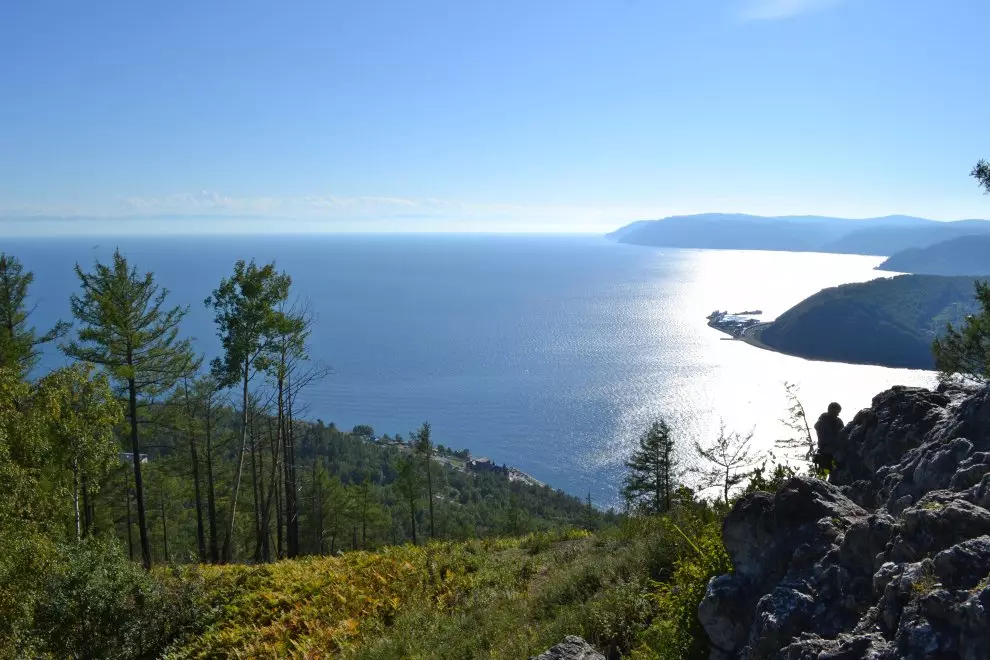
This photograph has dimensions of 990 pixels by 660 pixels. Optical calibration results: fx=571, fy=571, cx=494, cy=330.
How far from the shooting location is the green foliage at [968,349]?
16531 mm

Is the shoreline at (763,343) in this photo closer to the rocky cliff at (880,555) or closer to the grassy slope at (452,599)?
the grassy slope at (452,599)

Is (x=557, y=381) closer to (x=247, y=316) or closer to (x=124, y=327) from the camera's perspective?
(x=247, y=316)

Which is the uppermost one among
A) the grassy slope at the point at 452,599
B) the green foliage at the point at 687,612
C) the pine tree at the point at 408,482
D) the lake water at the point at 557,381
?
the green foliage at the point at 687,612

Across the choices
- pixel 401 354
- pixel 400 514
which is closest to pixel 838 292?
pixel 401 354

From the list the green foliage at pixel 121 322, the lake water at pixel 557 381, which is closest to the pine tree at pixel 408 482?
the green foliage at pixel 121 322

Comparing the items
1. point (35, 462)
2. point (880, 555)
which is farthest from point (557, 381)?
point (880, 555)

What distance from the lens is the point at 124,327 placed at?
16094mm

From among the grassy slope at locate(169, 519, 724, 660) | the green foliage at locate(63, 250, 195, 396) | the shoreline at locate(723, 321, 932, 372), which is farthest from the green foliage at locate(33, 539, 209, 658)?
the shoreline at locate(723, 321, 932, 372)

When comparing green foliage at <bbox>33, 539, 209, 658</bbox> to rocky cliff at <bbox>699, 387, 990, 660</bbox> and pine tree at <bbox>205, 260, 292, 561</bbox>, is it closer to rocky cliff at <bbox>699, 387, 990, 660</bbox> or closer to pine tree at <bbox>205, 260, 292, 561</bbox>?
pine tree at <bbox>205, 260, 292, 561</bbox>

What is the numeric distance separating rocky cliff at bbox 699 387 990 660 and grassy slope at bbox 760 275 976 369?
123 meters

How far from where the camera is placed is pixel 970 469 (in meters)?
4.14

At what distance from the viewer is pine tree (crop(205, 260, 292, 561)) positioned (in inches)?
647

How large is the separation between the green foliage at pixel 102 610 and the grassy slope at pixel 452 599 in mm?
605

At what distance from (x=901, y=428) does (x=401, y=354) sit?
378 ft
